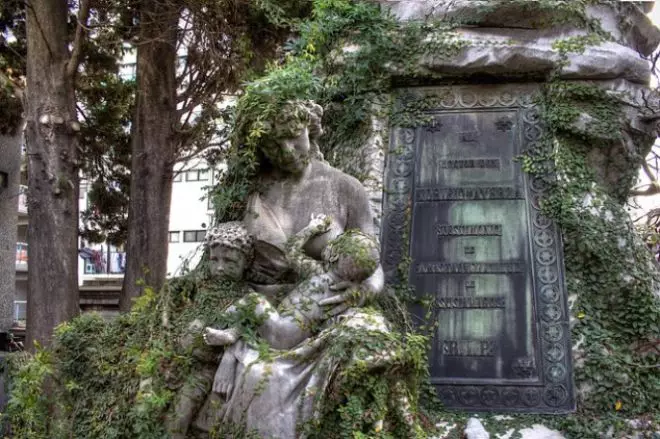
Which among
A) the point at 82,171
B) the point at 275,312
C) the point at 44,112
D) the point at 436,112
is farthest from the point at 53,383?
the point at 82,171

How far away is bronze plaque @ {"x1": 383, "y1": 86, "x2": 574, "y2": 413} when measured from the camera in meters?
5.20

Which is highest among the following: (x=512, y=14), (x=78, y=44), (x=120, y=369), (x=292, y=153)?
(x=78, y=44)

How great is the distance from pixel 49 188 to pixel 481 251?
20.3ft

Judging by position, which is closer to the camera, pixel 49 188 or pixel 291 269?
pixel 291 269

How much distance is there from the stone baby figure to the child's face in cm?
36

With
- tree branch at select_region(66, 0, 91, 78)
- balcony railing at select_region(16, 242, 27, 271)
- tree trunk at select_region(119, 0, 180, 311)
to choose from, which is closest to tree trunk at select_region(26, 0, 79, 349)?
tree branch at select_region(66, 0, 91, 78)

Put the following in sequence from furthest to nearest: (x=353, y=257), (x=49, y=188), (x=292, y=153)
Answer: (x=49, y=188) < (x=292, y=153) < (x=353, y=257)

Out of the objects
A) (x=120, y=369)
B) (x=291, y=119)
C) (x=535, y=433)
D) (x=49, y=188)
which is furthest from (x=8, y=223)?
(x=535, y=433)

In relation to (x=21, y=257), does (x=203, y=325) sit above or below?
below

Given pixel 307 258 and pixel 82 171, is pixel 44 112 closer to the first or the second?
pixel 82 171

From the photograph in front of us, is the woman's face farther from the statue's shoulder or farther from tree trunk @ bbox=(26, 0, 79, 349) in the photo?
tree trunk @ bbox=(26, 0, 79, 349)

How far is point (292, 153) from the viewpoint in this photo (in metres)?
5.02

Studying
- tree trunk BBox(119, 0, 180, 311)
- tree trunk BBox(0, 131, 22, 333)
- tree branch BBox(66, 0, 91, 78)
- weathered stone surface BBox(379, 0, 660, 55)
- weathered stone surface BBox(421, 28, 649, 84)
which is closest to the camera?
weathered stone surface BBox(421, 28, 649, 84)

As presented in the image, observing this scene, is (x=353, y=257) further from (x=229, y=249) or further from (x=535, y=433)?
(x=535, y=433)
